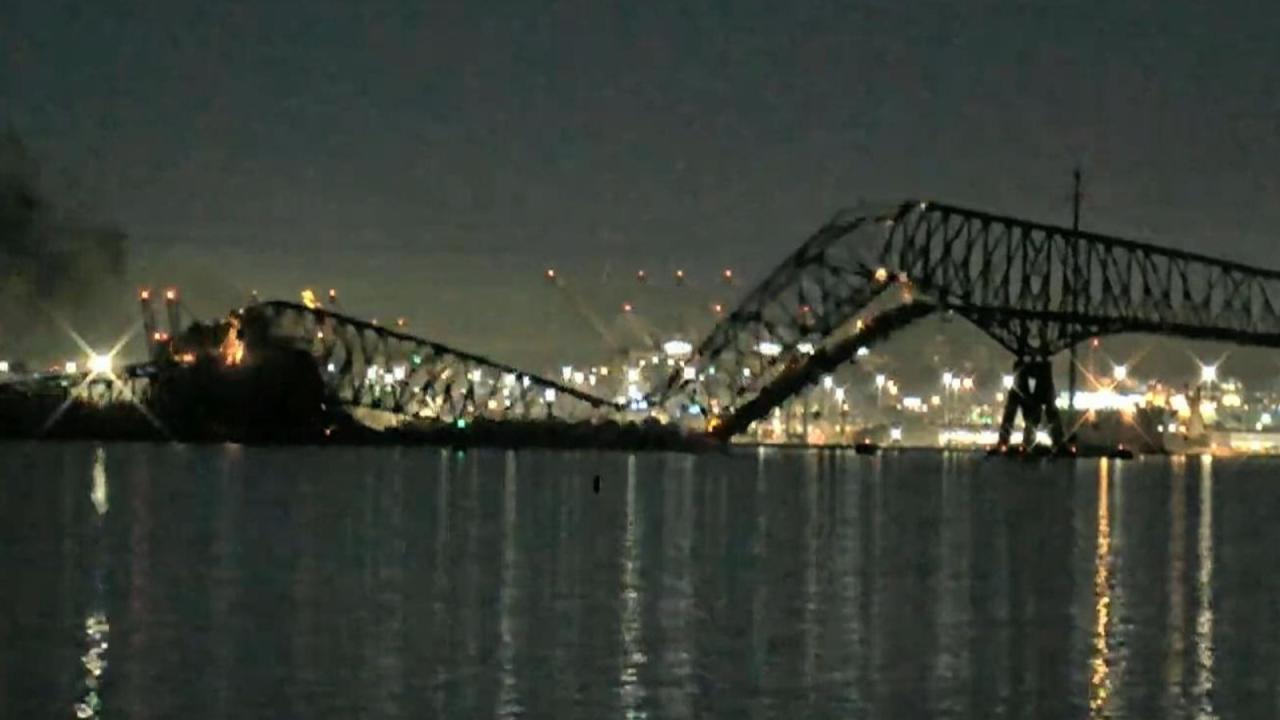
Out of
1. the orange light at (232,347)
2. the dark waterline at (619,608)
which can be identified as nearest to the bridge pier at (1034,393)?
the dark waterline at (619,608)

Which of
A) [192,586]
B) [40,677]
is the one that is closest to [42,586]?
[192,586]

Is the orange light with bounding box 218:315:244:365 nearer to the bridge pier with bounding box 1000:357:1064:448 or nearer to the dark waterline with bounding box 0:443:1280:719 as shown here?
the bridge pier with bounding box 1000:357:1064:448

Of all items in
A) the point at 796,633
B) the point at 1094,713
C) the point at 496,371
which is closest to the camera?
the point at 1094,713

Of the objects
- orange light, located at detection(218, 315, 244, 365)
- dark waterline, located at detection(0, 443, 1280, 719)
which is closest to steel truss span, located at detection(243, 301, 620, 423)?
orange light, located at detection(218, 315, 244, 365)

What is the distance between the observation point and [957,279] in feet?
403

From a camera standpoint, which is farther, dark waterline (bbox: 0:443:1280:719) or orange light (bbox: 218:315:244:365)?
orange light (bbox: 218:315:244:365)

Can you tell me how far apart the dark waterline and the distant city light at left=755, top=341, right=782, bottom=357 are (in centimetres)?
5408

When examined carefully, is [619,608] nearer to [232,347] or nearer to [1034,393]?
[1034,393]

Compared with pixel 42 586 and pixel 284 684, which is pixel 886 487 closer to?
pixel 42 586

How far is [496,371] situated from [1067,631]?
509 feet

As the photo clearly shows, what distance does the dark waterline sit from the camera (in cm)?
2553

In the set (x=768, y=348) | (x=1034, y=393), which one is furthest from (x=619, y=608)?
(x=768, y=348)

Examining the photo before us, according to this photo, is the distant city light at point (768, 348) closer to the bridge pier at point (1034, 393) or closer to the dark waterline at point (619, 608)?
the bridge pier at point (1034, 393)

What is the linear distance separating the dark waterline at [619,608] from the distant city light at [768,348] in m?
54.1
